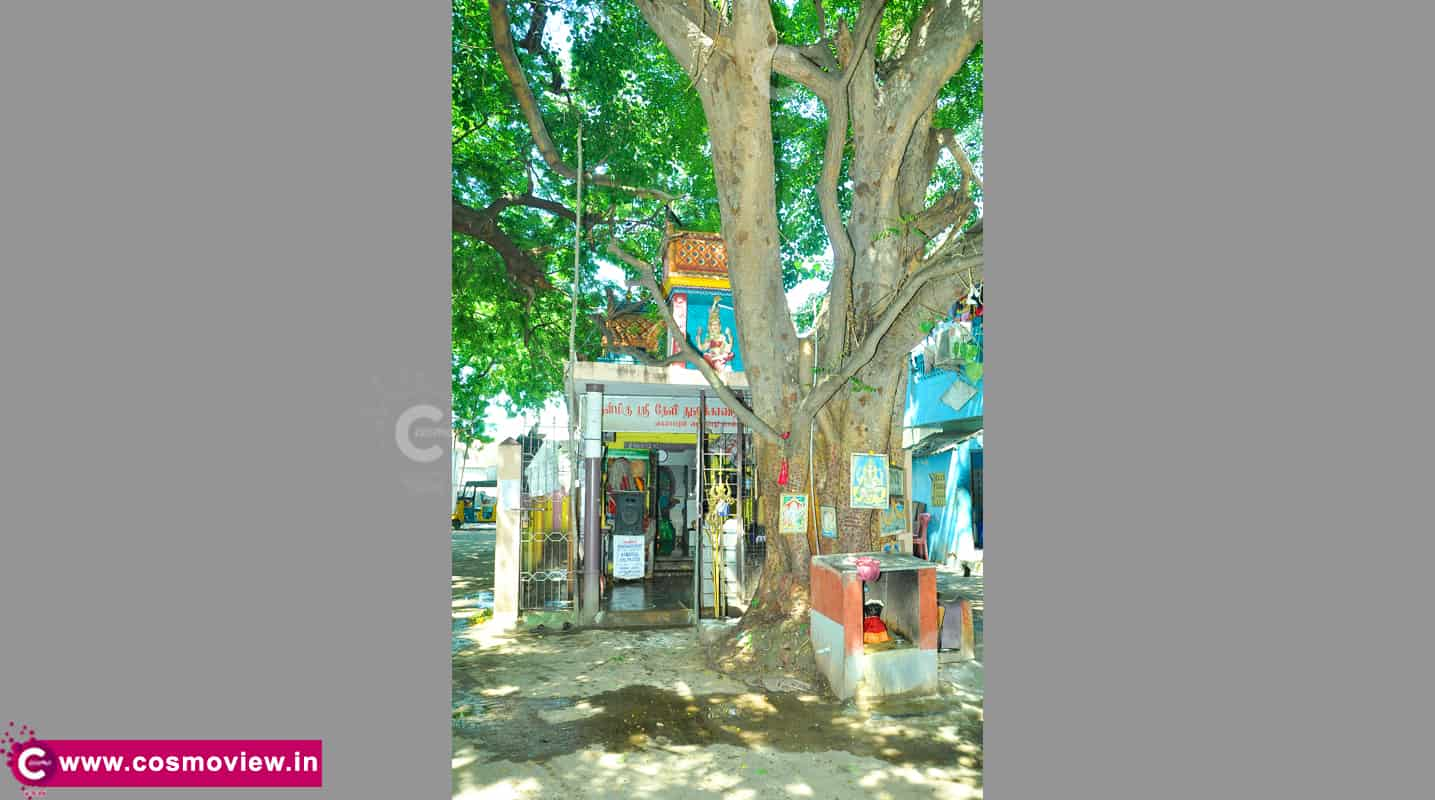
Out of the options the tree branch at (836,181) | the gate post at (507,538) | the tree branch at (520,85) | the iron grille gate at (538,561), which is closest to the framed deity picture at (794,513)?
the tree branch at (836,181)

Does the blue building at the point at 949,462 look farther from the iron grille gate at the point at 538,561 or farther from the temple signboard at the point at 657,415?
the iron grille gate at the point at 538,561

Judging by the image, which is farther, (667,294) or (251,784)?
(667,294)

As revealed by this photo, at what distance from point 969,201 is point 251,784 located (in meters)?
7.19

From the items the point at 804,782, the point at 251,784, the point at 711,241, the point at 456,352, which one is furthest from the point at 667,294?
the point at 251,784

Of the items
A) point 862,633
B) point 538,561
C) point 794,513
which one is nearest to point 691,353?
point 794,513

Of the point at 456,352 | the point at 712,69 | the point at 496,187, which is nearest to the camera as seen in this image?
the point at 712,69

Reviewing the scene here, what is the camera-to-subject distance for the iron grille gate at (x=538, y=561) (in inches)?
382

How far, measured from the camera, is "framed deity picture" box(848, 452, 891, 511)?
6.80 meters

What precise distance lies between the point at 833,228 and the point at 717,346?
14.7 feet

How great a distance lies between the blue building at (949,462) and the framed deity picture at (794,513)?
24.4ft

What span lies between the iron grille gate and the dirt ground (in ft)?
7.25

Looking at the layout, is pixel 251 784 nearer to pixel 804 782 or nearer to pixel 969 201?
pixel 804 782

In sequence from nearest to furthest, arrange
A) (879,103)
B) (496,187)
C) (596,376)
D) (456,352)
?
(879,103)
(596,376)
(496,187)
(456,352)

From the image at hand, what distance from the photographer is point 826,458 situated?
7.15 meters
